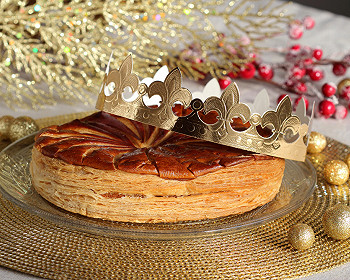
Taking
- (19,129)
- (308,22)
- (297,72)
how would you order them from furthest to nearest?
(308,22) < (297,72) < (19,129)

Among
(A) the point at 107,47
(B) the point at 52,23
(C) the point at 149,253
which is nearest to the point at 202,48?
(A) the point at 107,47

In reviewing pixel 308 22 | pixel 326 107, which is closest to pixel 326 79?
pixel 308 22

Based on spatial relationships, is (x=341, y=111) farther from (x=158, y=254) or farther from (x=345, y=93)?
(x=158, y=254)

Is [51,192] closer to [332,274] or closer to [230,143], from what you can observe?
[230,143]

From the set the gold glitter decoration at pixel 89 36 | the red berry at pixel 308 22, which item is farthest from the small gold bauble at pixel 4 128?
the red berry at pixel 308 22

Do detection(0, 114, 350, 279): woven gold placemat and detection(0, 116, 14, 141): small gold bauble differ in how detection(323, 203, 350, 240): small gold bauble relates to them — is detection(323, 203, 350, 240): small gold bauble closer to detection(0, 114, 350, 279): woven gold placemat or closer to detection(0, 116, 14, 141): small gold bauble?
detection(0, 114, 350, 279): woven gold placemat

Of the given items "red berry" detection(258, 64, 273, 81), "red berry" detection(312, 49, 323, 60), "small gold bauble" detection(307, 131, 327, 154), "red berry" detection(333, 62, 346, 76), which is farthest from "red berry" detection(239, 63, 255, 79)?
"small gold bauble" detection(307, 131, 327, 154)

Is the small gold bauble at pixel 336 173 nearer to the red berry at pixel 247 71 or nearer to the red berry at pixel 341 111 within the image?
the red berry at pixel 341 111
